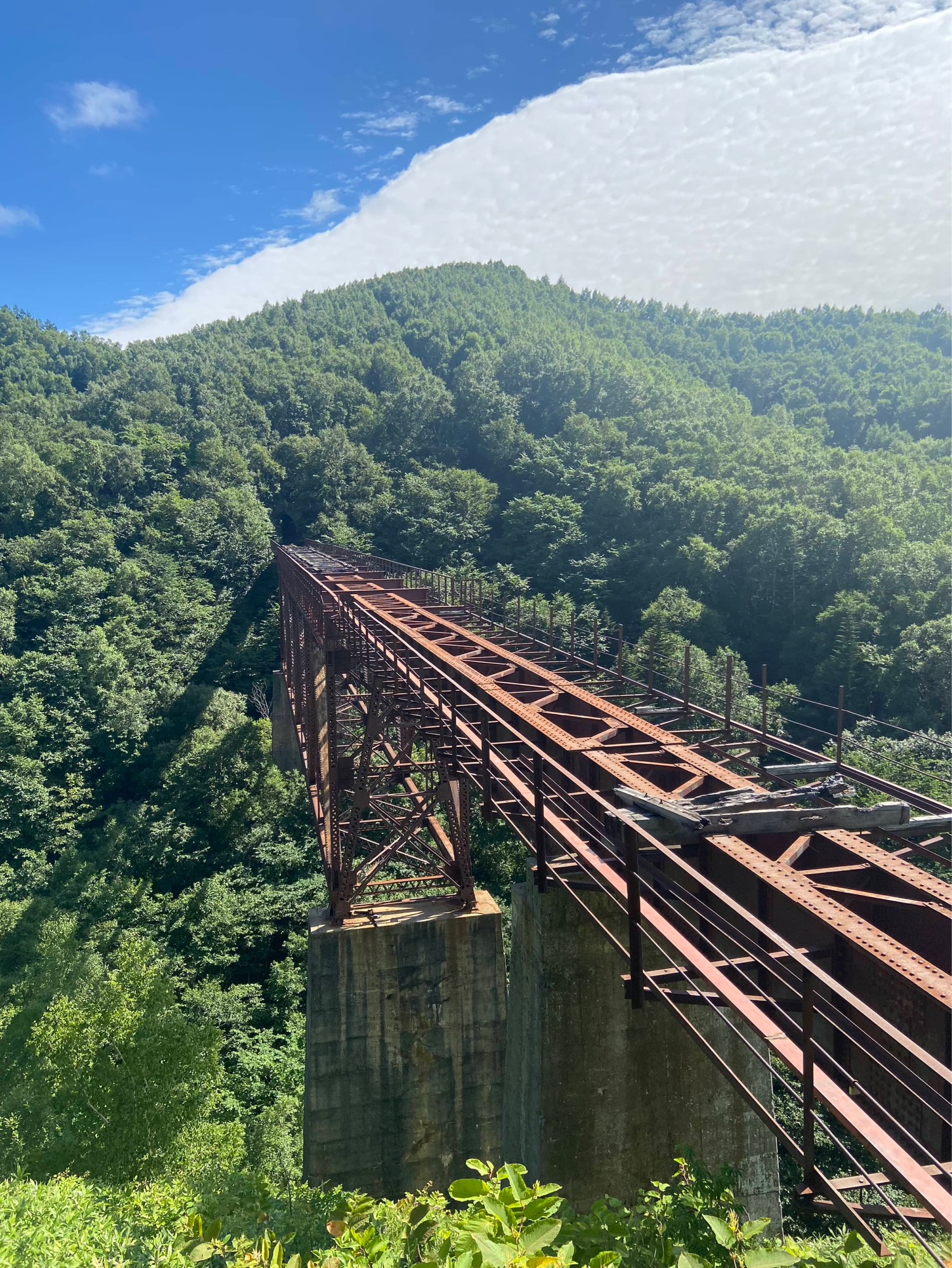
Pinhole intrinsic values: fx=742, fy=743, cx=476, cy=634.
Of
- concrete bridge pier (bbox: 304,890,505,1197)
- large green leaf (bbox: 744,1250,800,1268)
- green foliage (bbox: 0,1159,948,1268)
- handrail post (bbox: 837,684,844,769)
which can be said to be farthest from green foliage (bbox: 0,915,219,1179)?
large green leaf (bbox: 744,1250,800,1268)

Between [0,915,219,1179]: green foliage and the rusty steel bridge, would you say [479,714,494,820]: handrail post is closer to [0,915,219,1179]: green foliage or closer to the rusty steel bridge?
the rusty steel bridge

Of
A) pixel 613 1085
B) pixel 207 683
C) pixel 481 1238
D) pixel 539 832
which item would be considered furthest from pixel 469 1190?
pixel 207 683

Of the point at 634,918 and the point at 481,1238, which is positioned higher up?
the point at 481,1238

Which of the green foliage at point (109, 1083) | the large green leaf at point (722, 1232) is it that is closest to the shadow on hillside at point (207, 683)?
the green foliage at point (109, 1083)

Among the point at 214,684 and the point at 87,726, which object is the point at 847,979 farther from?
the point at 214,684

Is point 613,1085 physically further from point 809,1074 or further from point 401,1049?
point 401,1049

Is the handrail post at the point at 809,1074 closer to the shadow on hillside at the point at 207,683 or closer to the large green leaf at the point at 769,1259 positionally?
the large green leaf at the point at 769,1259
